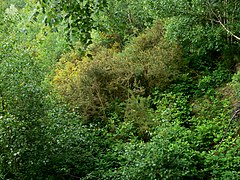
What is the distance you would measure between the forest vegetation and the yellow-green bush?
0.03 metres

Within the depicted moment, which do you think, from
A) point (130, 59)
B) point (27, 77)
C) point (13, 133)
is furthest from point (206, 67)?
point (13, 133)

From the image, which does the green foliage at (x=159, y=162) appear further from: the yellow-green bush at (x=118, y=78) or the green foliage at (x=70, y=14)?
the green foliage at (x=70, y=14)

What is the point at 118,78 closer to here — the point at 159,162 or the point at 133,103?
the point at 133,103

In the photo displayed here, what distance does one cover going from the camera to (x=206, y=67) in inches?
334

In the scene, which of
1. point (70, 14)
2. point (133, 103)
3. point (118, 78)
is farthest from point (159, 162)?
point (118, 78)

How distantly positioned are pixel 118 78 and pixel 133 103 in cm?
128

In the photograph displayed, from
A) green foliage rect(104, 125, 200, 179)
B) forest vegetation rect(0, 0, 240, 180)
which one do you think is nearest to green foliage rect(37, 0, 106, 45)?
forest vegetation rect(0, 0, 240, 180)

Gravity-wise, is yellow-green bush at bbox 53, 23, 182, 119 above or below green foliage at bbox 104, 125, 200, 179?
above

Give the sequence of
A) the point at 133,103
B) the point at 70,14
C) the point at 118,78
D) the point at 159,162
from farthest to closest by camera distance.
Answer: the point at 118,78 < the point at 133,103 < the point at 159,162 < the point at 70,14

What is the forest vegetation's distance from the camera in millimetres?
5070

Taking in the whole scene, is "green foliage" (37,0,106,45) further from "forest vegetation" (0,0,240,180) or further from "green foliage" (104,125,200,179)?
"green foliage" (104,125,200,179)

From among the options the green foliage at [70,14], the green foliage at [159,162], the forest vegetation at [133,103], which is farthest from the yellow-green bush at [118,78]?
the green foliage at [70,14]

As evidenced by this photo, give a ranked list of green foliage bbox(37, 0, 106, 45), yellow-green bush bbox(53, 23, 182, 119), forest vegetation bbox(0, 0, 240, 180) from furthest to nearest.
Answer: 1. yellow-green bush bbox(53, 23, 182, 119)
2. forest vegetation bbox(0, 0, 240, 180)
3. green foliage bbox(37, 0, 106, 45)

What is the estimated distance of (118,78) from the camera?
8.66m
